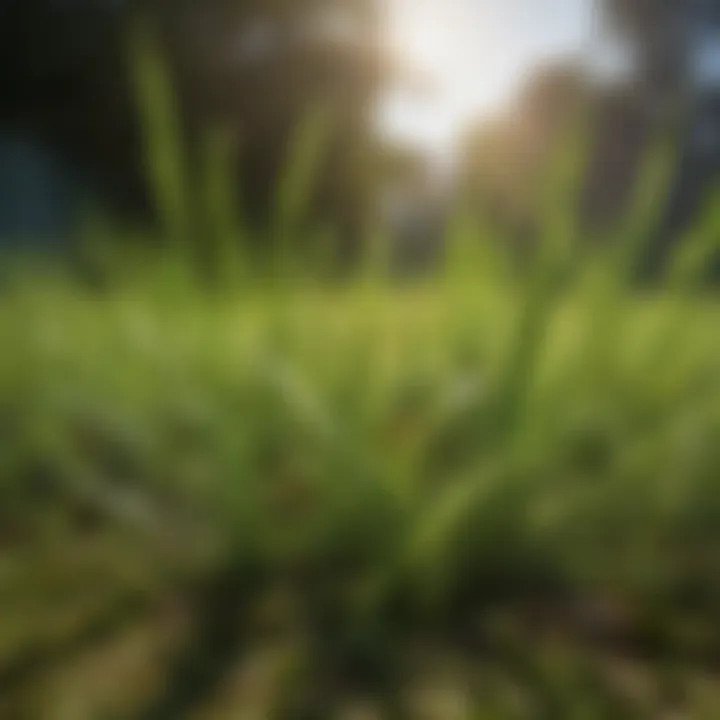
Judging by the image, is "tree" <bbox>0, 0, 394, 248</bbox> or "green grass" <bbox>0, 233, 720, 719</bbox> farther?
"tree" <bbox>0, 0, 394, 248</bbox>

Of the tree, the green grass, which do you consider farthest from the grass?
the tree

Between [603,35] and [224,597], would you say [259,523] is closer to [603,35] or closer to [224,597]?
[224,597]

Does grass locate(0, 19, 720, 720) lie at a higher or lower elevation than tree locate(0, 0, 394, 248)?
lower

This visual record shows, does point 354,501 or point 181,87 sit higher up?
point 181,87

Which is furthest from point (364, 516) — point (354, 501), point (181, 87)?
point (181, 87)

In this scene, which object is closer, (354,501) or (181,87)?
(354,501)

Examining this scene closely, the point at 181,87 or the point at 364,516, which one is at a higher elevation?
the point at 181,87

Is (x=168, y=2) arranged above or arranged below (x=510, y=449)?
above

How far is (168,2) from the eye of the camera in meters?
3.36

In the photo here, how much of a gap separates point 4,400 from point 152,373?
14cm

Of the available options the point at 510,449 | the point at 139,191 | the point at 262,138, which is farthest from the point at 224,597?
the point at 262,138

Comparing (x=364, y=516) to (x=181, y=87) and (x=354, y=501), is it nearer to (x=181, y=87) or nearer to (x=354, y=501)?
(x=354, y=501)

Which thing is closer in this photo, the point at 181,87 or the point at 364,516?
the point at 364,516

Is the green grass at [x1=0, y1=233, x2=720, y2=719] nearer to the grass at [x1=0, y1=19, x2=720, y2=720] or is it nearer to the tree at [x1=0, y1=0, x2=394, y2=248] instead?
the grass at [x1=0, y1=19, x2=720, y2=720]
